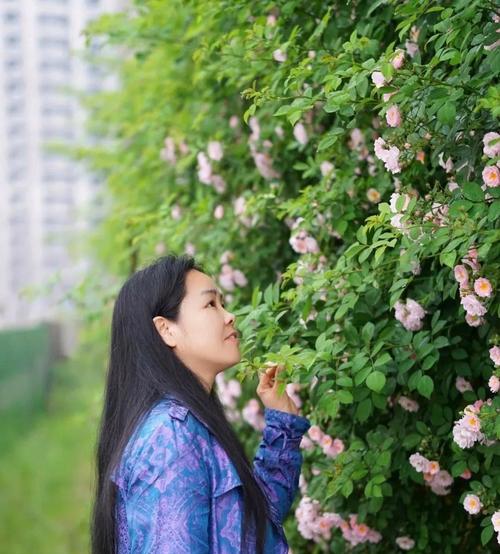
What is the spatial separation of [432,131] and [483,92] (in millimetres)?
138

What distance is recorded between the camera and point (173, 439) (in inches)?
68.5

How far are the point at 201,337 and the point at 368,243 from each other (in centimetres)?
72

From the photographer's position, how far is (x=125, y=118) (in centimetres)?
495

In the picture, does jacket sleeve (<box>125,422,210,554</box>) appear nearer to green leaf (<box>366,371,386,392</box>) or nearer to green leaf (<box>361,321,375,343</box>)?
green leaf (<box>366,371,386,392</box>)

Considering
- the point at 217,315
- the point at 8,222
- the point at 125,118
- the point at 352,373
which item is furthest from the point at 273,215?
the point at 8,222

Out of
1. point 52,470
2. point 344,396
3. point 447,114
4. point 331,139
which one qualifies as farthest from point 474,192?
point 52,470

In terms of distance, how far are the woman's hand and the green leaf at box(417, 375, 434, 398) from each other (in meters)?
0.25

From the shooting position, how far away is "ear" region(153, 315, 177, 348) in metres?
1.88

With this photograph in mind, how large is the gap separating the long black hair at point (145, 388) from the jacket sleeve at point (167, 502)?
83mm

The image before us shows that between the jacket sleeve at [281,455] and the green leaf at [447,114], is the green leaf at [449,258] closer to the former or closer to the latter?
the green leaf at [447,114]

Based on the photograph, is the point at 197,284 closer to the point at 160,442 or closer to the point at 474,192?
the point at 160,442

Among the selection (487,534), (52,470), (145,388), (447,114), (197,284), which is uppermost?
(447,114)

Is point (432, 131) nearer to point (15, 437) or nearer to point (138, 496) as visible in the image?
point (138, 496)

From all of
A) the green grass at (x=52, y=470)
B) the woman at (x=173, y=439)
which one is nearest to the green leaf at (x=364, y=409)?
the woman at (x=173, y=439)
